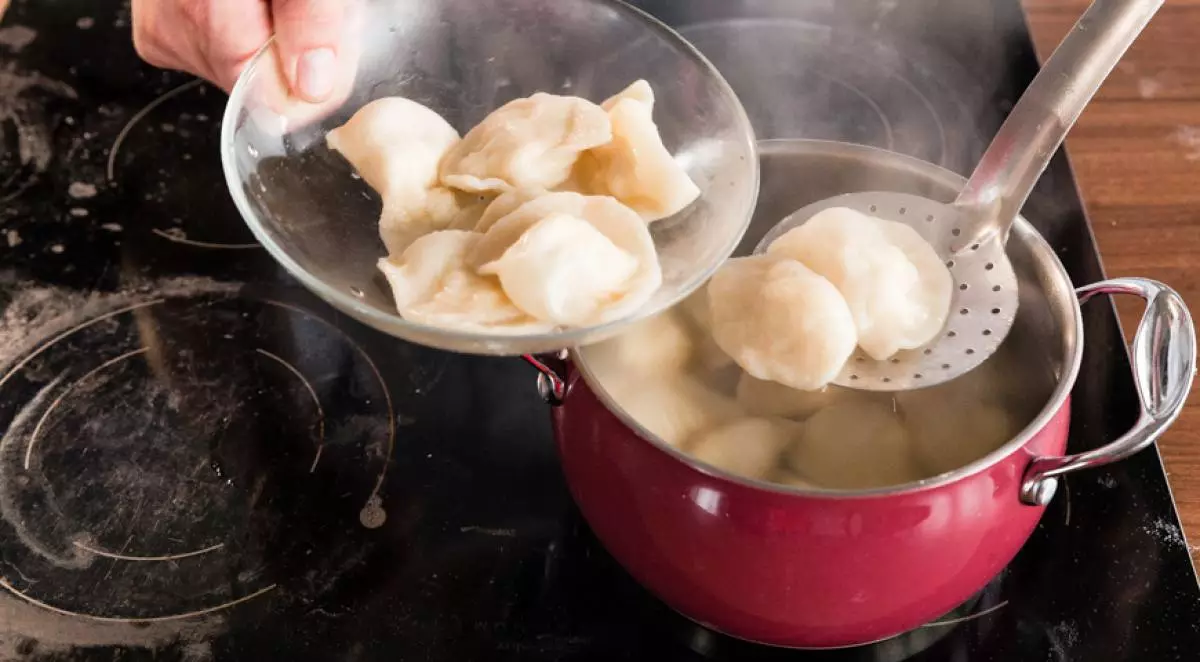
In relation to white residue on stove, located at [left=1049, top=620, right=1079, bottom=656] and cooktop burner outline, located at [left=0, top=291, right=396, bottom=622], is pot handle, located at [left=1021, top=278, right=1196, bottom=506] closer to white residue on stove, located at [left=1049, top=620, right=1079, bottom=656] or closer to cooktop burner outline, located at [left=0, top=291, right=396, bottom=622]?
white residue on stove, located at [left=1049, top=620, right=1079, bottom=656]

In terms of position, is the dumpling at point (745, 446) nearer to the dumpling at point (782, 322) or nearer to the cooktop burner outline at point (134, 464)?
the dumpling at point (782, 322)

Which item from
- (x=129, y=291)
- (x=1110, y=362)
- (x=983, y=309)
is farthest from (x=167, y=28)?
(x=1110, y=362)

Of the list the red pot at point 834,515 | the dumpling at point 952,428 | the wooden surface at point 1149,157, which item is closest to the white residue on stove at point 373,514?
the red pot at point 834,515

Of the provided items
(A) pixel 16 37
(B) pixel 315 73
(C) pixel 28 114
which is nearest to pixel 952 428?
(B) pixel 315 73

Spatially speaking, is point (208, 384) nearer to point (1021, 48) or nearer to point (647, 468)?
point (647, 468)

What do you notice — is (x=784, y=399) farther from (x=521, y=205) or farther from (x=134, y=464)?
(x=134, y=464)

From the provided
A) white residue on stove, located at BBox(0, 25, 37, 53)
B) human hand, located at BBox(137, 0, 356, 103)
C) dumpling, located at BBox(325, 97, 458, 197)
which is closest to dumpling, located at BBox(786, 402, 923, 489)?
dumpling, located at BBox(325, 97, 458, 197)
